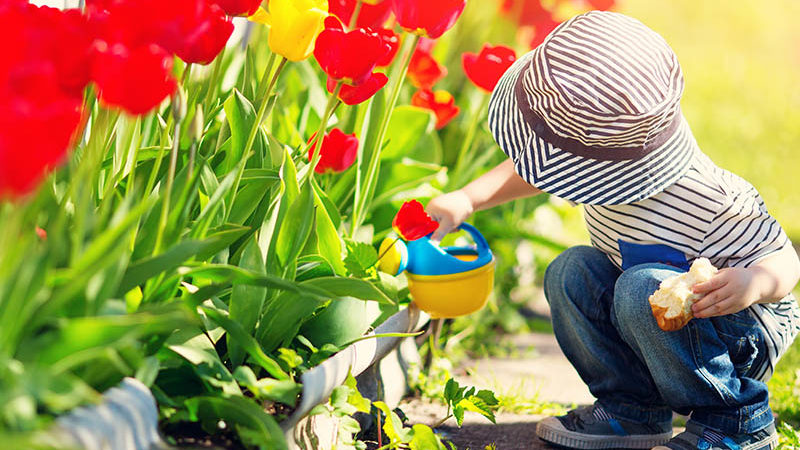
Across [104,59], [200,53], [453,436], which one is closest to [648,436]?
[453,436]

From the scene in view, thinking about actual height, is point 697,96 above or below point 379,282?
below

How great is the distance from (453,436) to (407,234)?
561 mm

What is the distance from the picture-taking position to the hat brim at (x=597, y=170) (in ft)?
5.89

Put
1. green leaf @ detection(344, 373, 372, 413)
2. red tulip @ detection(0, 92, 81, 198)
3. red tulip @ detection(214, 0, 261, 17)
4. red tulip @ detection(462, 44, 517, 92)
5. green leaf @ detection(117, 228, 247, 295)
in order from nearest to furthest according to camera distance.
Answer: red tulip @ detection(0, 92, 81, 198) → green leaf @ detection(117, 228, 247, 295) → red tulip @ detection(214, 0, 261, 17) → green leaf @ detection(344, 373, 372, 413) → red tulip @ detection(462, 44, 517, 92)

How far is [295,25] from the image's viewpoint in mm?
1547

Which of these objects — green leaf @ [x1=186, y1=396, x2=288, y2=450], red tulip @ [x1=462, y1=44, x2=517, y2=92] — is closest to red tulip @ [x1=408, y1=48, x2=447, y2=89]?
red tulip @ [x1=462, y1=44, x2=517, y2=92]

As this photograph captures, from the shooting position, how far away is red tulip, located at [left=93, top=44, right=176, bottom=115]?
1.06 metres

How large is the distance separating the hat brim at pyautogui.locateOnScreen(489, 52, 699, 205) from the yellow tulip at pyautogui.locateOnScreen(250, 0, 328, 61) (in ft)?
1.68

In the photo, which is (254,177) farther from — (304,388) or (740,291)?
(740,291)

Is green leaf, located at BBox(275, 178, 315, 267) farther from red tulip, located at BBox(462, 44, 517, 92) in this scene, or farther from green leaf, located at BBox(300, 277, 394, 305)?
red tulip, located at BBox(462, 44, 517, 92)

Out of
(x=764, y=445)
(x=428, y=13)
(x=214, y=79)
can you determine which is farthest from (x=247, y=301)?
(x=764, y=445)

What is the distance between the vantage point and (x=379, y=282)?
1.74m

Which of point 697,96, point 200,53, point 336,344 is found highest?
point 200,53

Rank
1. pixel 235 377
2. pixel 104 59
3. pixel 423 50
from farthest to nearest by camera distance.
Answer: pixel 423 50 < pixel 235 377 < pixel 104 59
